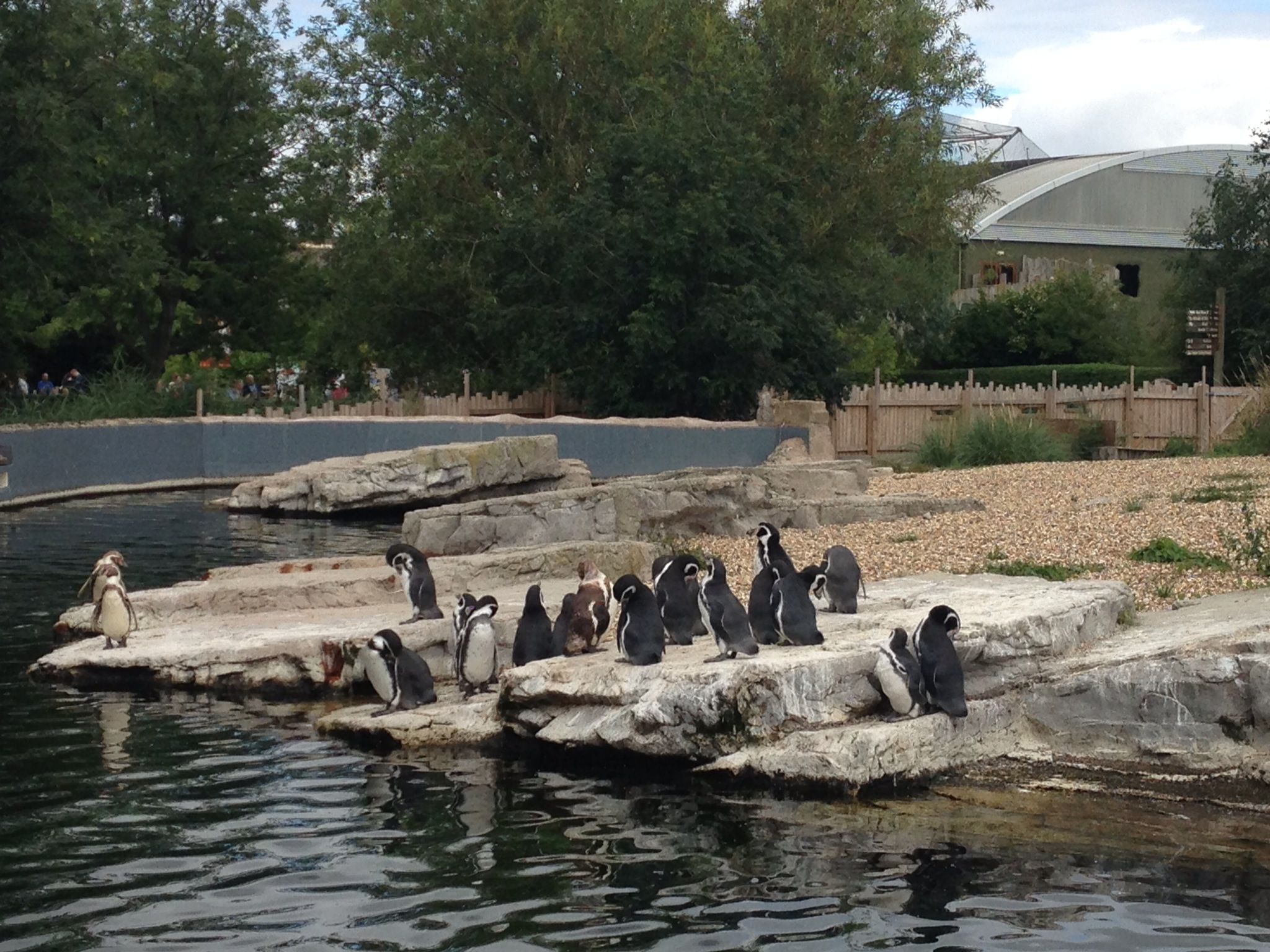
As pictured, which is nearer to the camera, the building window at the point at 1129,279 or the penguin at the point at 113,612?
the penguin at the point at 113,612

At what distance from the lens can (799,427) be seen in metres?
27.6

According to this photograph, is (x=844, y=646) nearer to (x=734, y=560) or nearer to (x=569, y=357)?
(x=734, y=560)

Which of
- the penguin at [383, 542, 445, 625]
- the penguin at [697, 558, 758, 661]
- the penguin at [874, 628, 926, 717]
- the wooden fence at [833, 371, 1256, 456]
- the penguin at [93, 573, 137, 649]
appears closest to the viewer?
the penguin at [874, 628, 926, 717]

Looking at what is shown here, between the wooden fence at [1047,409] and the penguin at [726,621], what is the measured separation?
20241 millimetres

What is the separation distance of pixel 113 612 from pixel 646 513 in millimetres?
7563

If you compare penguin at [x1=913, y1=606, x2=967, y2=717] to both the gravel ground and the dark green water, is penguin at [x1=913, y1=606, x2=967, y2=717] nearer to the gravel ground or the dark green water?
the dark green water

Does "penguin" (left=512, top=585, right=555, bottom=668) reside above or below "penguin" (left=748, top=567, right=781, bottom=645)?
below

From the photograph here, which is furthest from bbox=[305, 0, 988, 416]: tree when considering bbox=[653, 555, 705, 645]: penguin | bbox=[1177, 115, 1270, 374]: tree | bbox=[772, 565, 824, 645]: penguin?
bbox=[772, 565, 824, 645]: penguin

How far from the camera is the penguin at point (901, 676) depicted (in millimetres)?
8242

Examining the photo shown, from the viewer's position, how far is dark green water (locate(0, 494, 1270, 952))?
626cm

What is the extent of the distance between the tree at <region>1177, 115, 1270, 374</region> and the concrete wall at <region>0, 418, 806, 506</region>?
54.5 ft

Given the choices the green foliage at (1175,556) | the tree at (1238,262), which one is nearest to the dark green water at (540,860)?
the green foliage at (1175,556)

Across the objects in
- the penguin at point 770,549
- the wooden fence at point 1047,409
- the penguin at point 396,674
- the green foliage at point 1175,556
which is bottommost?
the penguin at point 396,674

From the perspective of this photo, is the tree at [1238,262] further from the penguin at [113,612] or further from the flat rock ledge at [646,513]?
the penguin at [113,612]
